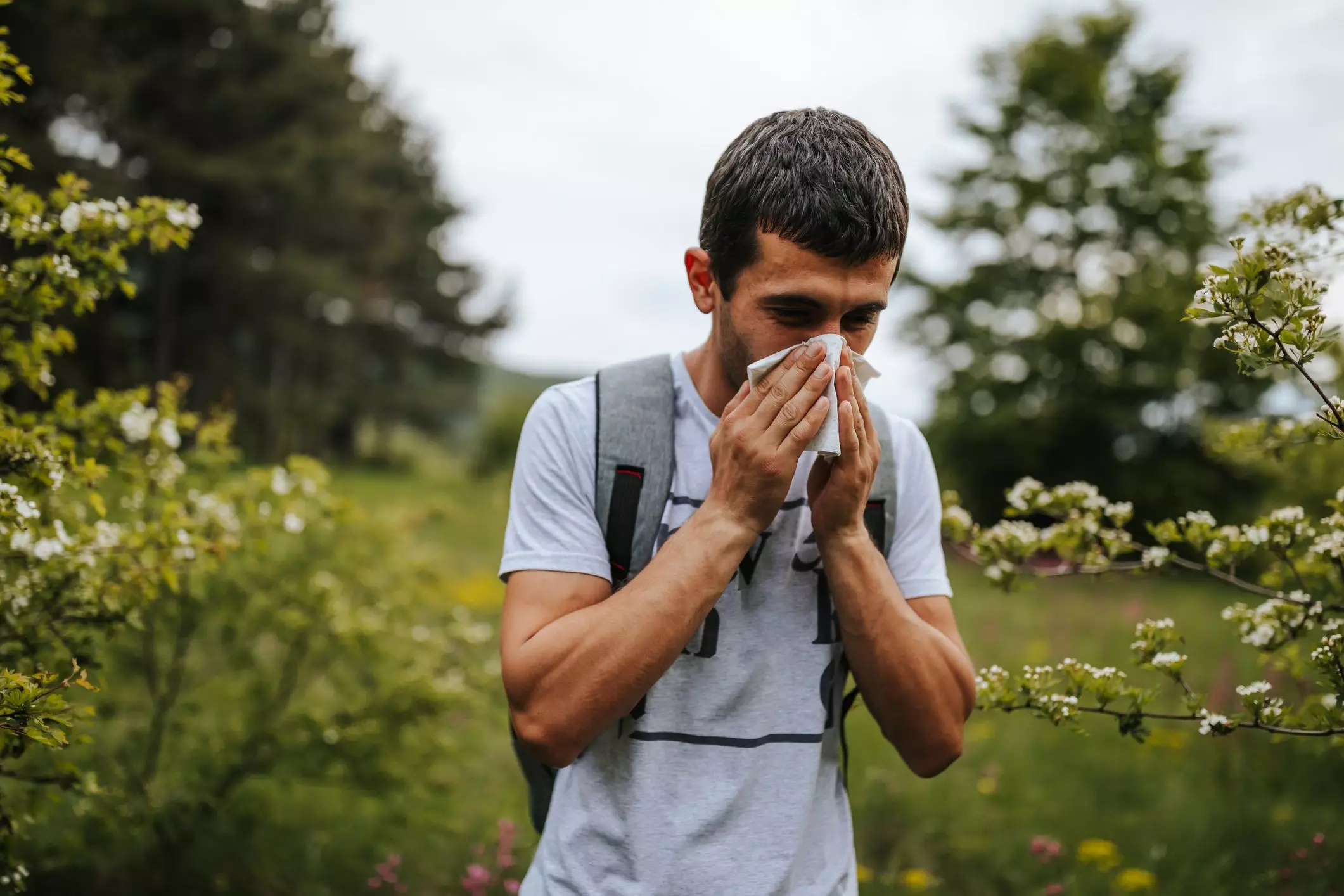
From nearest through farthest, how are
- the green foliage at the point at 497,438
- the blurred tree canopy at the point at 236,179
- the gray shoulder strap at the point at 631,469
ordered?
the gray shoulder strap at the point at 631,469 < the blurred tree canopy at the point at 236,179 < the green foliage at the point at 497,438

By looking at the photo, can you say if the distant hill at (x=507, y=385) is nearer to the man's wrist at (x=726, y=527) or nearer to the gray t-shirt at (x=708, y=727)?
the gray t-shirt at (x=708, y=727)

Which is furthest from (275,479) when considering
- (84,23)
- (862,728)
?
(84,23)

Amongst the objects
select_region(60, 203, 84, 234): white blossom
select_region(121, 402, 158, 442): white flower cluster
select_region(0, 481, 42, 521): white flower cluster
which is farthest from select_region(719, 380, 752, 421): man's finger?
select_region(121, 402, 158, 442): white flower cluster

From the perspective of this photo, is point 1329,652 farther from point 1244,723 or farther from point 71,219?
point 71,219

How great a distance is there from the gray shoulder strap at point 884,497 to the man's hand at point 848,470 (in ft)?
0.40

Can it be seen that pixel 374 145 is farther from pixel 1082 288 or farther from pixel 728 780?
pixel 728 780

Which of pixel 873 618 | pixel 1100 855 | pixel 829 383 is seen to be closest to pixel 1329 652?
pixel 873 618

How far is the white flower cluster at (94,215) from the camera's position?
7.66 ft

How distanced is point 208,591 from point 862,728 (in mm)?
3863

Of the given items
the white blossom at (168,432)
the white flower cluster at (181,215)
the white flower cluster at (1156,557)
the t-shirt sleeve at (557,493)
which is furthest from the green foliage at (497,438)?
the t-shirt sleeve at (557,493)

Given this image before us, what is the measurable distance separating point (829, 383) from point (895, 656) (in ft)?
1.98

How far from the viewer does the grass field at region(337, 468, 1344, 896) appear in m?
3.99

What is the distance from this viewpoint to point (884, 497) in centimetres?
222

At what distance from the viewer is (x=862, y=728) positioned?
5.90 meters
